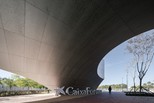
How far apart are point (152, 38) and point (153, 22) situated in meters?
13.0

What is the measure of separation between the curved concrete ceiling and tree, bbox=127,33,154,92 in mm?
11084

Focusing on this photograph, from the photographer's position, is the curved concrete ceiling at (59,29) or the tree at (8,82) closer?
the curved concrete ceiling at (59,29)

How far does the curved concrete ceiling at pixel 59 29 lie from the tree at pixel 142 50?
1108 centimetres

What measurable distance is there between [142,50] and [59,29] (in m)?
→ 19.6

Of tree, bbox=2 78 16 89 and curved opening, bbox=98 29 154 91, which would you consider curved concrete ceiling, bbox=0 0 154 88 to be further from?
tree, bbox=2 78 16 89

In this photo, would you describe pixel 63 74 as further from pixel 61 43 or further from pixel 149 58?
pixel 149 58

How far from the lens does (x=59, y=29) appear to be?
10297 mm

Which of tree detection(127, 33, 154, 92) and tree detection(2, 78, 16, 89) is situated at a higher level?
tree detection(127, 33, 154, 92)

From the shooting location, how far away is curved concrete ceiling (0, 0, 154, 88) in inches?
330

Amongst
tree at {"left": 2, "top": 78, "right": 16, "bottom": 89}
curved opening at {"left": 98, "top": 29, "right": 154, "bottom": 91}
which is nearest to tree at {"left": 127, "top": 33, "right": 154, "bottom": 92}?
curved opening at {"left": 98, "top": 29, "right": 154, "bottom": 91}

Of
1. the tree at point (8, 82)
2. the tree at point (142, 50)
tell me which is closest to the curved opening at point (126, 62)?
the tree at point (142, 50)

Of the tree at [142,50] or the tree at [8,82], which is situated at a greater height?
the tree at [142,50]

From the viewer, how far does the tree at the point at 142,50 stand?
82.4 feet

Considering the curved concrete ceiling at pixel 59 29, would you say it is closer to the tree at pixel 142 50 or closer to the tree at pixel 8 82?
the tree at pixel 142 50
